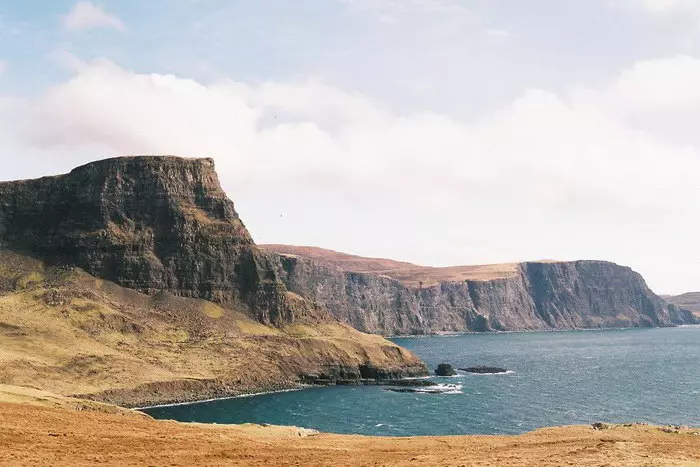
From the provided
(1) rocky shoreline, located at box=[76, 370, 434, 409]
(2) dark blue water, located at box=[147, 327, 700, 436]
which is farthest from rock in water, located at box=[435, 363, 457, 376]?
(1) rocky shoreline, located at box=[76, 370, 434, 409]

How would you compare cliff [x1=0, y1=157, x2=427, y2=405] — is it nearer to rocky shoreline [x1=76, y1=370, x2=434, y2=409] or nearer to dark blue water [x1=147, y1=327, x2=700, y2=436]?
rocky shoreline [x1=76, y1=370, x2=434, y2=409]

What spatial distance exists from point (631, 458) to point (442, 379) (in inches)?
4668

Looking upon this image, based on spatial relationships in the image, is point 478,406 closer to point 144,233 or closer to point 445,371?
point 445,371

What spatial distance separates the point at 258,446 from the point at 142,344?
96.5m

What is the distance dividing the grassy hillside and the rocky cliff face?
503cm

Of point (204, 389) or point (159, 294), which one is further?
point (159, 294)

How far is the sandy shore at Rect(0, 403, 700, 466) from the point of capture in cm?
3950

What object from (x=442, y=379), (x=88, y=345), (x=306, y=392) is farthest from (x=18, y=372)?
(x=442, y=379)

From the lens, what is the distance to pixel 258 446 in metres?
47.6

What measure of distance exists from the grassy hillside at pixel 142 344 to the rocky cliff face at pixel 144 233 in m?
5.03

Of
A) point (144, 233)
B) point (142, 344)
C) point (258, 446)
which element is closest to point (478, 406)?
point (142, 344)

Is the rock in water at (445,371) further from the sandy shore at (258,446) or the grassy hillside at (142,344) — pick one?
the sandy shore at (258,446)

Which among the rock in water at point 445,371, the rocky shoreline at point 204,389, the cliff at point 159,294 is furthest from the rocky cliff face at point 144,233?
the rock in water at point 445,371

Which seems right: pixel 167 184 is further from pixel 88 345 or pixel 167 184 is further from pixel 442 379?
pixel 442 379
